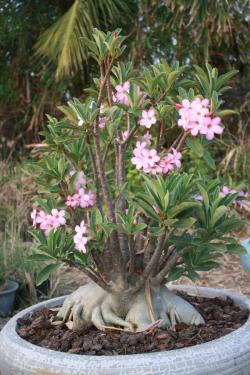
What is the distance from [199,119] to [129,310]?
1.97ft

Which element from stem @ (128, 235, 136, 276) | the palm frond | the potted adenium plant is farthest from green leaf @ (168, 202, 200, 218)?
the palm frond

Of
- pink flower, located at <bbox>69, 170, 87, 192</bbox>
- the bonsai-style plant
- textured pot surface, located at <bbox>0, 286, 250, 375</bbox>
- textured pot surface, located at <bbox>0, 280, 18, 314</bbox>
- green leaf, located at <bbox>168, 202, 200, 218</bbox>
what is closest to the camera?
textured pot surface, located at <bbox>0, 286, 250, 375</bbox>

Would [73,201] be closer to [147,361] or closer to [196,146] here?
[196,146]

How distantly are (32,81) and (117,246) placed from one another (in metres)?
5.76

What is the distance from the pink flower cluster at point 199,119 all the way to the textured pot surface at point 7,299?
2.13 metres

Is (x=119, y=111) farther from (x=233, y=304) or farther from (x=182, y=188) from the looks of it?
(x=233, y=304)

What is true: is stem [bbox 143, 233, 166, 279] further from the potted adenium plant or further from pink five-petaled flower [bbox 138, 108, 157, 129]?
pink five-petaled flower [bbox 138, 108, 157, 129]

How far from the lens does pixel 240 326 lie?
1.65 meters

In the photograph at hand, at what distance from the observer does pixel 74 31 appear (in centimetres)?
554

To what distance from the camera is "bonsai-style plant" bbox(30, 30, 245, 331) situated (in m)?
1.56

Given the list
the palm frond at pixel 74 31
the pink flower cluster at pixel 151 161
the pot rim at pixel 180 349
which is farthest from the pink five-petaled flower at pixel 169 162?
the palm frond at pixel 74 31

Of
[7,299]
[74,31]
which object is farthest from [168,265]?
[74,31]

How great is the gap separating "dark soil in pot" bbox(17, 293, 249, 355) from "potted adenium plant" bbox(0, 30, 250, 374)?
5 centimetres

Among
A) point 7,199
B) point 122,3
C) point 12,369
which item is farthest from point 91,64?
point 12,369
